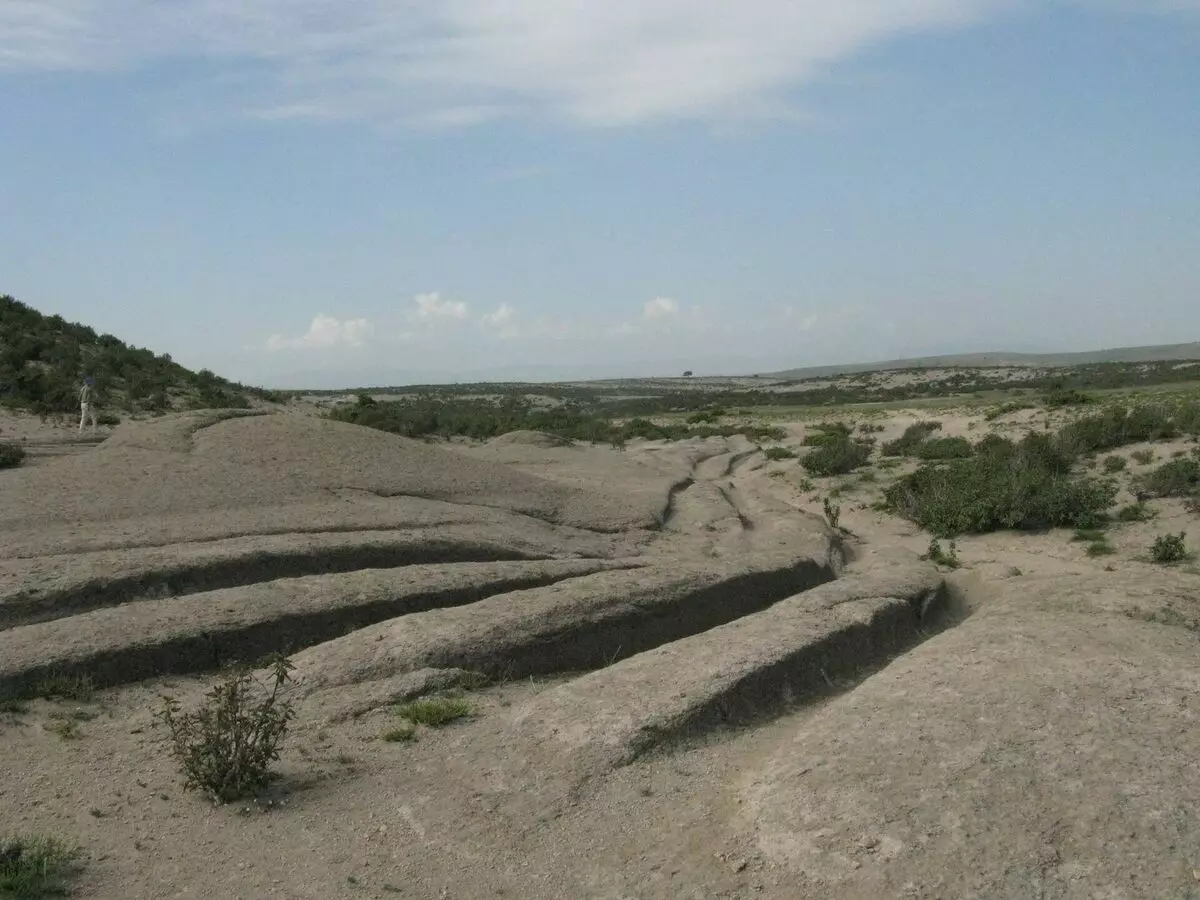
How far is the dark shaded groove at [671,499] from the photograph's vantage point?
15.8m

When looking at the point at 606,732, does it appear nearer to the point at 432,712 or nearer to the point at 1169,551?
the point at 432,712

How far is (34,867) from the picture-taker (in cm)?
526

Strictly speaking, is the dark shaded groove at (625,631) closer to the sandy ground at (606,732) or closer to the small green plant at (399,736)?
the sandy ground at (606,732)

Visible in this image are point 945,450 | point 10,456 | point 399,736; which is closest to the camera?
point 399,736

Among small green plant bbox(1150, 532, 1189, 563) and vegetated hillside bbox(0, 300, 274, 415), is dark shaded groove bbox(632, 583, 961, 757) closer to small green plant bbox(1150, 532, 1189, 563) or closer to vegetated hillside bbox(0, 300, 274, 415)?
small green plant bbox(1150, 532, 1189, 563)

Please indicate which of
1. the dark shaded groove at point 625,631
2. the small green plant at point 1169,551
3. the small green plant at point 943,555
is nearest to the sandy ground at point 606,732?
the dark shaded groove at point 625,631

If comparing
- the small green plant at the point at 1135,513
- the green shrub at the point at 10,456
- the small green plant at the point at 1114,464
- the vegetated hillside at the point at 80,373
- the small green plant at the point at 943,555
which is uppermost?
the vegetated hillside at the point at 80,373

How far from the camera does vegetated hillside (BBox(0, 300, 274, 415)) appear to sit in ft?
78.1

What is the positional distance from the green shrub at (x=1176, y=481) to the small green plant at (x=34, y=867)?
17.8 metres

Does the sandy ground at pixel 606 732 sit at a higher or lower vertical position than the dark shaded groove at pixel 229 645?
lower

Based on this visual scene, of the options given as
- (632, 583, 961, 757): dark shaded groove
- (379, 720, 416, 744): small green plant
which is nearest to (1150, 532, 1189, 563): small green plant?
(632, 583, 961, 757): dark shaded groove

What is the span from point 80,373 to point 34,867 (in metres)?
23.8

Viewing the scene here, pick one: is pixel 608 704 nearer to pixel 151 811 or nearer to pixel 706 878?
pixel 706 878

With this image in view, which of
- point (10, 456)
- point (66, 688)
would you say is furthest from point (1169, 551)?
point (10, 456)
